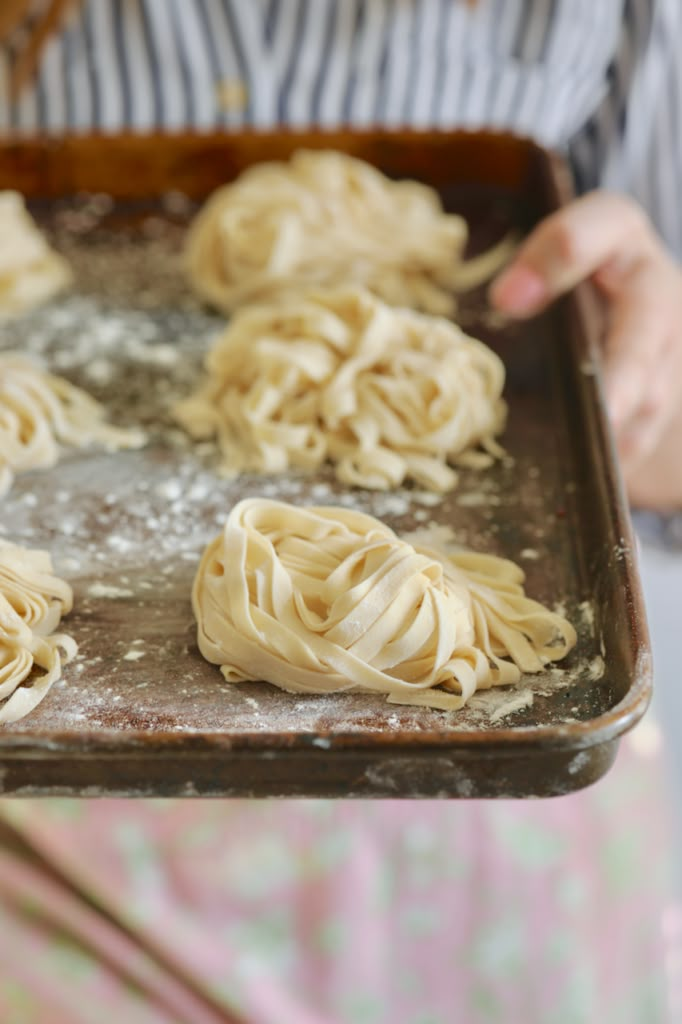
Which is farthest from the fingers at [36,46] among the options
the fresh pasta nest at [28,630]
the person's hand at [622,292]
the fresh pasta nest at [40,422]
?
the fresh pasta nest at [28,630]

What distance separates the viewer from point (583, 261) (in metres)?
1.66

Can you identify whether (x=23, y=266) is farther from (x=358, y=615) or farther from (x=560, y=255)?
(x=358, y=615)

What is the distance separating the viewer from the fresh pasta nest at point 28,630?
1.09 metres

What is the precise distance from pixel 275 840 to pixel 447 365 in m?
0.69

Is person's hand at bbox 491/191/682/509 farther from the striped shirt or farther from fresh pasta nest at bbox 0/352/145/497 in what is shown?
fresh pasta nest at bbox 0/352/145/497

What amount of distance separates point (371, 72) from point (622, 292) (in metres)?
0.74

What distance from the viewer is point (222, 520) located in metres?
1.38

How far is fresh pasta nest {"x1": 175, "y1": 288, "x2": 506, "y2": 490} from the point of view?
1469 millimetres

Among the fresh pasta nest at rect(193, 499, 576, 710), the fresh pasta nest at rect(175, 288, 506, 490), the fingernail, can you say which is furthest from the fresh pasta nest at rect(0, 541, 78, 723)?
the fingernail

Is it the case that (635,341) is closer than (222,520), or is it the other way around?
(222,520)

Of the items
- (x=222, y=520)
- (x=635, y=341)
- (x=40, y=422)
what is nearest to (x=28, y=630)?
(x=222, y=520)

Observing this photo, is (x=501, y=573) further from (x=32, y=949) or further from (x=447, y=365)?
(x=32, y=949)

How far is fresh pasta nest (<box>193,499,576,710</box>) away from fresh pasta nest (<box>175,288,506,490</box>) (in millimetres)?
213

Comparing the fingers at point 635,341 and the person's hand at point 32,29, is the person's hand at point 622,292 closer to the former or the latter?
the fingers at point 635,341
